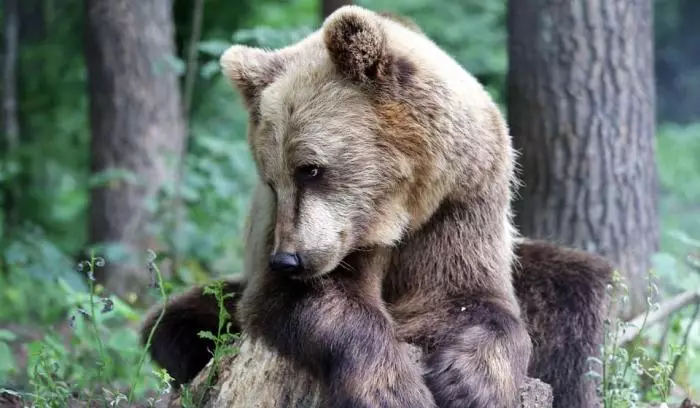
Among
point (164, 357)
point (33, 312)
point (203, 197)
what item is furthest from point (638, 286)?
point (33, 312)

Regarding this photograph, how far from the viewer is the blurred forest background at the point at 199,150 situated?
6031 millimetres

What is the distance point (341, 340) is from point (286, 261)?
15.5 inches

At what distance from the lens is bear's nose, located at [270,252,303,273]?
3.74 metres

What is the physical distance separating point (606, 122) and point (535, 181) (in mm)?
601

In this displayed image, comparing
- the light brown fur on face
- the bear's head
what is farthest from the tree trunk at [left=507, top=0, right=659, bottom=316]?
the bear's head

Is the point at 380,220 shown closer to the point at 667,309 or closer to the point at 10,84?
the point at 667,309

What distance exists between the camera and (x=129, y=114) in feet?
30.3

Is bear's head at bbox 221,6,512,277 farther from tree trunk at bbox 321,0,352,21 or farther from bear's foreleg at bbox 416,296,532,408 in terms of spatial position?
tree trunk at bbox 321,0,352,21

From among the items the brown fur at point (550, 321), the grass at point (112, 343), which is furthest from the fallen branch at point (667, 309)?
the brown fur at point (550, 321)

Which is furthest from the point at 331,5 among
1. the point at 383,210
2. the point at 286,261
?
the point at 286,261

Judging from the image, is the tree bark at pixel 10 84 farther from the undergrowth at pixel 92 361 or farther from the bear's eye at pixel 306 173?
the bear's eye at pixel 306 173

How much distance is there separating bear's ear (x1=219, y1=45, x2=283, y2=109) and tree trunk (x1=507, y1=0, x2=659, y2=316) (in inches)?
92.1

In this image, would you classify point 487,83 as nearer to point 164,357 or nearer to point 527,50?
point 527,50

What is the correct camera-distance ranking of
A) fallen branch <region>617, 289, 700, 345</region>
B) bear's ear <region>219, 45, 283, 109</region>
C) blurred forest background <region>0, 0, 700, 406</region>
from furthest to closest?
blurred forest background <region>0, 0, 700, 406</region>
fallen branch <region>617, 289, 700, 345</region>
bear's ear <region>219, 45, 283, 109</region>
